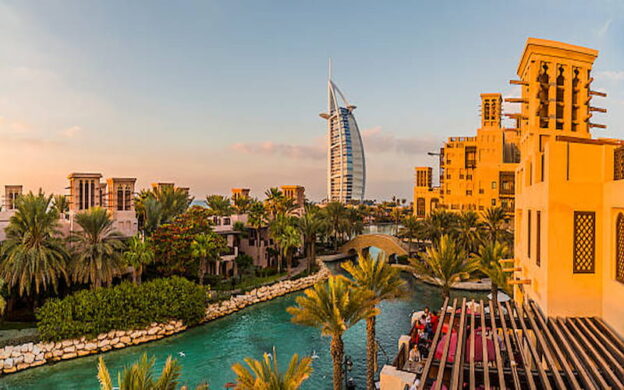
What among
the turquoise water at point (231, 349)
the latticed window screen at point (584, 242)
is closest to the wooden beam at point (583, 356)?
the latticed window screen at point (584, 242)

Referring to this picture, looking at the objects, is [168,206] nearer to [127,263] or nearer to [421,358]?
[127,263]

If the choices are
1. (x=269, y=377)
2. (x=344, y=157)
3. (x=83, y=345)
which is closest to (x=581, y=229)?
(x=269, y=377)

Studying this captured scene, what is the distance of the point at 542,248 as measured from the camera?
32.6ft

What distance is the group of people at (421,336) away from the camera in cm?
1338

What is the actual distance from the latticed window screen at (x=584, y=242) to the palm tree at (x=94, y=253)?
23353 mm

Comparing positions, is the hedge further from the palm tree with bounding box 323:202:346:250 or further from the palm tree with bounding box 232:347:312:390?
the palm tree with bounding box 323:202:346:250

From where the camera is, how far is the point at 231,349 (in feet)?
69.5

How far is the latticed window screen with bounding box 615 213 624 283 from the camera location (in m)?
8.61

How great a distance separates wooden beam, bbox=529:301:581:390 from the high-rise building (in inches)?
5374

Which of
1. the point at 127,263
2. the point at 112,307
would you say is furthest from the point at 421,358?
the point at 127,263

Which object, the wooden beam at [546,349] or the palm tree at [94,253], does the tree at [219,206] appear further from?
the wooden beam at [546,349]

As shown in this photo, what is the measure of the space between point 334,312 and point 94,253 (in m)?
17.2

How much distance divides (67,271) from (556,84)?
2641cm

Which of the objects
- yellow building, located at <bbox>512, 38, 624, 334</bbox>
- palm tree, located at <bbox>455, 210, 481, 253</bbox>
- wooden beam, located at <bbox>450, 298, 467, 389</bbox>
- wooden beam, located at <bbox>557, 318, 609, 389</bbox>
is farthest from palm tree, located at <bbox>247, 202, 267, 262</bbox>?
wooden beam, located at <bbox>557, 318, 609, 389</bbox>
